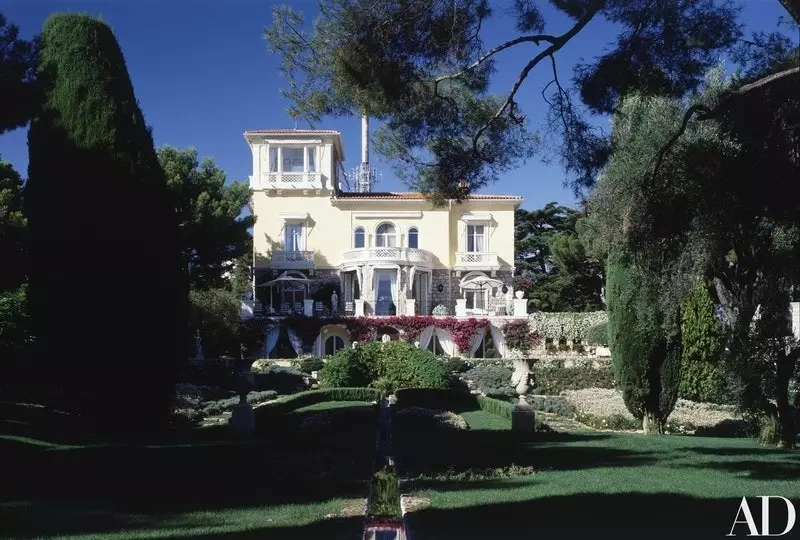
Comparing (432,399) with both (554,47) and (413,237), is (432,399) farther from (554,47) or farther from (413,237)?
(413,237)

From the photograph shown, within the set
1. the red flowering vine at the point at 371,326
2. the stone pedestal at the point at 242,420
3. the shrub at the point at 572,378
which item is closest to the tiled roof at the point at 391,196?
the red flowering vine at the point at 371,326

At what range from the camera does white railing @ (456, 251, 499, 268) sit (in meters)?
40.8

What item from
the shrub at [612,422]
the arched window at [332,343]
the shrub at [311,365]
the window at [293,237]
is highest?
the window at [293,237]

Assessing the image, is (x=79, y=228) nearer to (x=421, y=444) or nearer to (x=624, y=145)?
(x=421, y=444)

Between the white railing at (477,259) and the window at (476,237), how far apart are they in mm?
694

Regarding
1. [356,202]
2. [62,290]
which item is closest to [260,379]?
[62,290]

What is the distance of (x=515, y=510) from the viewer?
7.25m

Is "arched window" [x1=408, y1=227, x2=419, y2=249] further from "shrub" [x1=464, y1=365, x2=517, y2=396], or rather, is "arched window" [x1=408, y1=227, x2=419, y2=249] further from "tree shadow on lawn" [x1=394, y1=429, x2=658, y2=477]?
"tree shadow on lawn" [x1=394, y1=429, x2=658, y2=477]

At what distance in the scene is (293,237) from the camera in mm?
41188

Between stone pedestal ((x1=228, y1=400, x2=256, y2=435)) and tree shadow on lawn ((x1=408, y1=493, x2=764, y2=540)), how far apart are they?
7784mm

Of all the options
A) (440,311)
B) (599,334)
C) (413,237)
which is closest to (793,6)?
(599,334)

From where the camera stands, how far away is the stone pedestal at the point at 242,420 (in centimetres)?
1445

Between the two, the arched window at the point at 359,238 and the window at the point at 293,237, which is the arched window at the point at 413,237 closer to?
the arched window at the point at 359,238

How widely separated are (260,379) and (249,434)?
12.1m
